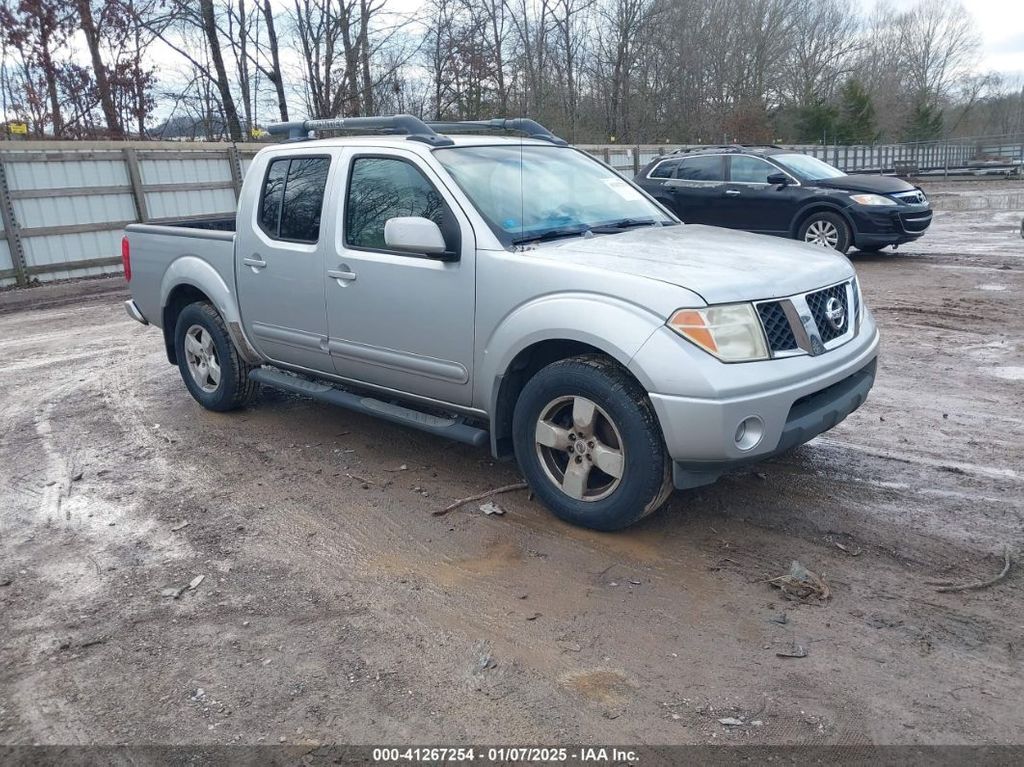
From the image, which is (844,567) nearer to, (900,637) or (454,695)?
(900,637)

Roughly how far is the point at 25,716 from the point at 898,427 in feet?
16.2

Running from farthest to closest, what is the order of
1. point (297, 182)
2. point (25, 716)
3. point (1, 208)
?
1. point (1, 208)
2. point (297, 182)
3. point (25, 716)

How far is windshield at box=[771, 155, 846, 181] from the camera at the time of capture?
12.6 metres

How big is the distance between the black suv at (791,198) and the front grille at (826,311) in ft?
28.4

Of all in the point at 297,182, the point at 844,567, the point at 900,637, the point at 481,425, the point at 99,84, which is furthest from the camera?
the point at 99,84

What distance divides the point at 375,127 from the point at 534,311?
2.01 m

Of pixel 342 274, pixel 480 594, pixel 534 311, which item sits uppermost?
pixel 342 274

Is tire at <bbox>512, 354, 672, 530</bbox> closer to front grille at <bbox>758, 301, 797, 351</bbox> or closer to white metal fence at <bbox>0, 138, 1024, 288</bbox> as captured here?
front grille at <bbox>758, 301, 797, 351</bbox>

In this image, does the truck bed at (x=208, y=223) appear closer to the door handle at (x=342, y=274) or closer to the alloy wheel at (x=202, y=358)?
the alloy wheel at (x=202, y=358)

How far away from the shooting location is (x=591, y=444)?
153 inches

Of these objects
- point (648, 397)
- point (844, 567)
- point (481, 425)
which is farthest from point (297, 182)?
point (844, 567)

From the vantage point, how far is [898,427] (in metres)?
5.30

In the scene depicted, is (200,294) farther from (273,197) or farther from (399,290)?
(399,290)

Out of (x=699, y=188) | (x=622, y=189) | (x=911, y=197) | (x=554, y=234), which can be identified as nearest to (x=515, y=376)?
(x=554, y=234)
